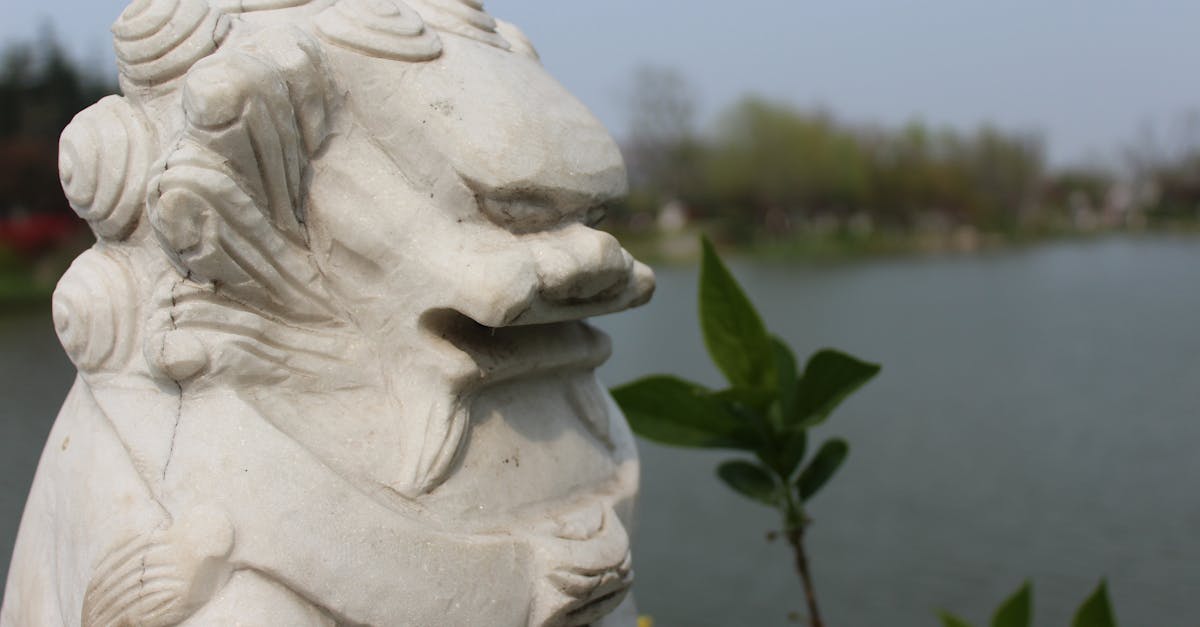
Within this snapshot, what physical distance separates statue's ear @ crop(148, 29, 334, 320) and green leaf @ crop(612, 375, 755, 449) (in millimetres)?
557

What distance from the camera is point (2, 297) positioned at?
5133mm

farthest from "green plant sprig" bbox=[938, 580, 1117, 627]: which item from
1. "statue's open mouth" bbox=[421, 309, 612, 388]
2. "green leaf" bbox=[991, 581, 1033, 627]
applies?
"statue's open mouth" bbox=[421, 309, 612, 388]

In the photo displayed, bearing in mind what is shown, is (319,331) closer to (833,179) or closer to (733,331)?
(733,331)

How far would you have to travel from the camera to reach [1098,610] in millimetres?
1506

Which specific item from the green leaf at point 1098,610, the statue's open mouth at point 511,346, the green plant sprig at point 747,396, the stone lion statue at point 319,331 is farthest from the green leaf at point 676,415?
the green leaf at point 1098,610

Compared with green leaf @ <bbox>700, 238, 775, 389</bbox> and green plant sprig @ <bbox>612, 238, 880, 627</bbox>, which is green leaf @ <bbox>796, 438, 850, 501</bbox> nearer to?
green plant sprig @ <bbox>612, 238, 880, 627</bbox>

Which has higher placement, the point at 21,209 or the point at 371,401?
the point at 371,401

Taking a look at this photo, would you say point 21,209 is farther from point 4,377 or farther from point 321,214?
point 321,214

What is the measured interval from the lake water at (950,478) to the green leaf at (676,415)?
3.13ft

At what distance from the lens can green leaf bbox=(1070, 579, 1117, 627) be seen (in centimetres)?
150

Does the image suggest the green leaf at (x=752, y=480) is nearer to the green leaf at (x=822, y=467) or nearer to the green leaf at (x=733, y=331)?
the green leaf at (x=822, y=467)

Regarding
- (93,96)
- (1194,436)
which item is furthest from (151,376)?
(93,96)

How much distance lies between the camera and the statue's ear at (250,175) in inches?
41.8

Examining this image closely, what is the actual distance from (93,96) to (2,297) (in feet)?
8.90
